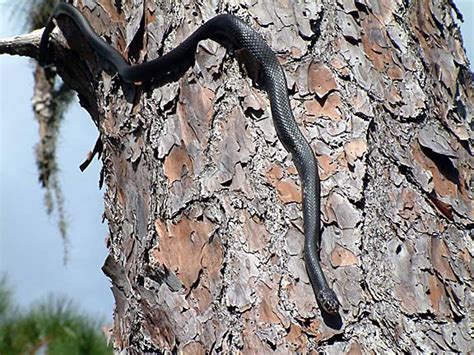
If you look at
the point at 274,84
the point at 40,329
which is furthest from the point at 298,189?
the point at 40,329

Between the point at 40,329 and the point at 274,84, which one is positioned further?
the point at 40,329

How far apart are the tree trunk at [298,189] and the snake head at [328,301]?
0.03 meters

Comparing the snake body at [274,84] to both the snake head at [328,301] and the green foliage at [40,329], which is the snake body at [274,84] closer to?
the snake head at [328,301]

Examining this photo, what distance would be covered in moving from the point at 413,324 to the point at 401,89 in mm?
499

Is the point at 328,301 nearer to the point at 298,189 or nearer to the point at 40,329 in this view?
the point at 298,189

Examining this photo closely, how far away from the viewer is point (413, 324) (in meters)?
1.53

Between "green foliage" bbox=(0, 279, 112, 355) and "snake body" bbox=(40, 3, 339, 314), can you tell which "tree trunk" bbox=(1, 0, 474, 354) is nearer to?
"snake body" bbox=(40, 3, 339, 314)

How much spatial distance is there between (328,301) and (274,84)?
0.46 metres

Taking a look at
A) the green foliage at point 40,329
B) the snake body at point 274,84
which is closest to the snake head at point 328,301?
the snake body at point 274,84

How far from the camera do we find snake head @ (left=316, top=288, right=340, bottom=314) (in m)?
1.45

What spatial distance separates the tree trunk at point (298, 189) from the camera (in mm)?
1533

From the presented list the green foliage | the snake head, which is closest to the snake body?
the snake head

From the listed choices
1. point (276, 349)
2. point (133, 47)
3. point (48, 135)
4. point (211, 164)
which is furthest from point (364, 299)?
point (48, 135)

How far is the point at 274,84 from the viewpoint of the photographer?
5.42 feet
